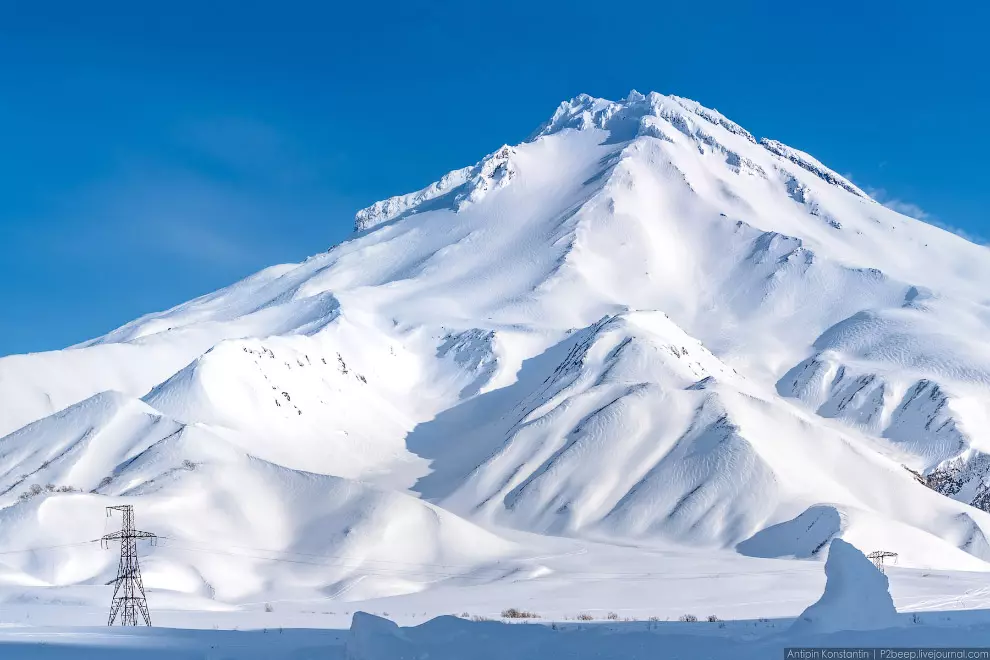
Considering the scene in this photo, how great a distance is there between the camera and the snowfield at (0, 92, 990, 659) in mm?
48750

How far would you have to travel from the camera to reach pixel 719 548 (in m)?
97.6

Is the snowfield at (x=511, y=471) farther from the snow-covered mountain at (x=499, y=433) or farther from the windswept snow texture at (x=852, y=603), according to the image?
the snow-covered mountain at (x=499, y=433)

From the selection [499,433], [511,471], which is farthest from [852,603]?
[499,433]

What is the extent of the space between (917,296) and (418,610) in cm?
16263

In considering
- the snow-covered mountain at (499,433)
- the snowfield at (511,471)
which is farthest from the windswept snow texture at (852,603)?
the snow-covered mountain at (499,433)

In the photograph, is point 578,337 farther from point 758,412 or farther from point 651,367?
point 758,412

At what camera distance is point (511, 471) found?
118062 millimetres

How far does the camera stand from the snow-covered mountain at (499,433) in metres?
91.2

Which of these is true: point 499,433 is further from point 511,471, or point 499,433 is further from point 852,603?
point 852,603

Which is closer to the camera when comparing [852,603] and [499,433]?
[852,603]

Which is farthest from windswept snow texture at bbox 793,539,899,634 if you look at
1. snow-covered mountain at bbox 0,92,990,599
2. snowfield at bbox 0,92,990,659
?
snow-covered mountain at bbox 0,92,990,599

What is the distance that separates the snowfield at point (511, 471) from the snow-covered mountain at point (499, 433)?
359mm

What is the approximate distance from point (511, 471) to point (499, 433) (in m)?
18.4

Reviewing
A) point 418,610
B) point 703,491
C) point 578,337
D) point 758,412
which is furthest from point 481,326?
point 418,610
